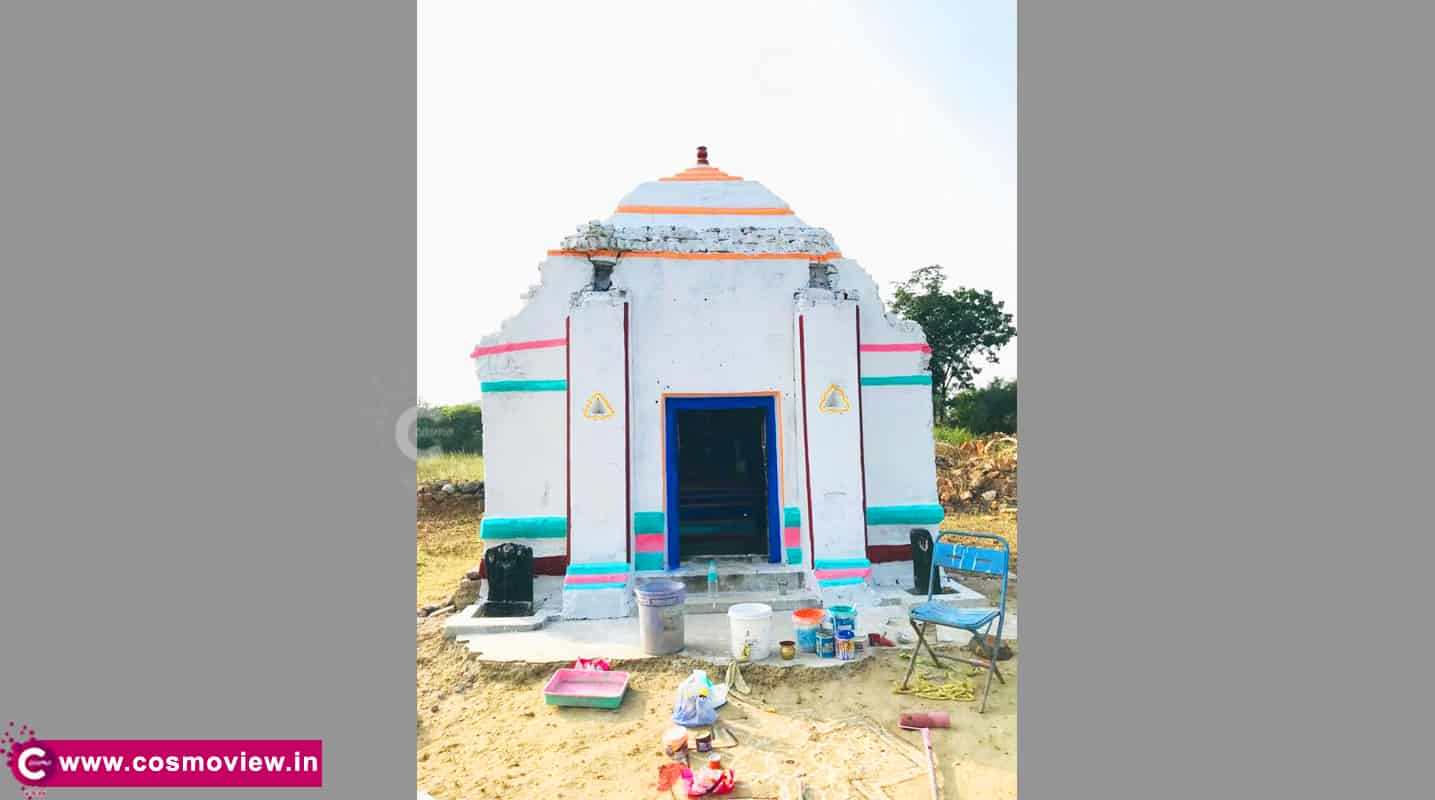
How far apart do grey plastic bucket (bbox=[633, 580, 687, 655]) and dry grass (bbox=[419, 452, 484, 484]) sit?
11.1 metres

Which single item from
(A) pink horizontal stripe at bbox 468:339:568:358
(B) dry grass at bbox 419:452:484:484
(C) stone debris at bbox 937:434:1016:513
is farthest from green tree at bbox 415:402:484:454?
(A) pink horizontal stripe at bbox 468:339:568:358

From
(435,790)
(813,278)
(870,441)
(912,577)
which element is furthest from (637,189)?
(435,790)

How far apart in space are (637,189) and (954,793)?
23.0ft

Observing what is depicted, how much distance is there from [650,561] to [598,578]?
70 cm

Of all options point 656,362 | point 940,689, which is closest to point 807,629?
point 940,689

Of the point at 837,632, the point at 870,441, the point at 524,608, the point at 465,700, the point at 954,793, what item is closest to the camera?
the point at 954,793

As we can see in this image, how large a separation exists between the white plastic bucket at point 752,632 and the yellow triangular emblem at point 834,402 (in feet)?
7.98

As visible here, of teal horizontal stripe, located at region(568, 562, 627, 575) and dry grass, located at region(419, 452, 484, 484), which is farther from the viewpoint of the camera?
dry grass, located at region(419, 452, 484, 484)

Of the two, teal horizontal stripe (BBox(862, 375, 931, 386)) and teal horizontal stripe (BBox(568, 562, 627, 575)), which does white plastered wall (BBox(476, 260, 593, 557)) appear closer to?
teal horizontal stripe (BBox(568, 562, 627, 575))

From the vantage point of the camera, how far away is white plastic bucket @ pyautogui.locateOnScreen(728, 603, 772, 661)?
19.2ft

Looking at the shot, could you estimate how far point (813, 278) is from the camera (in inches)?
320

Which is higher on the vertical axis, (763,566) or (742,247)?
(742,247)

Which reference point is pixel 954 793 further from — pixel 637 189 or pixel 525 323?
pixel 637 189

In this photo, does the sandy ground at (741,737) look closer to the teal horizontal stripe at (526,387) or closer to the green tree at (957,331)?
the teal horizontal stripe at (526,387)
